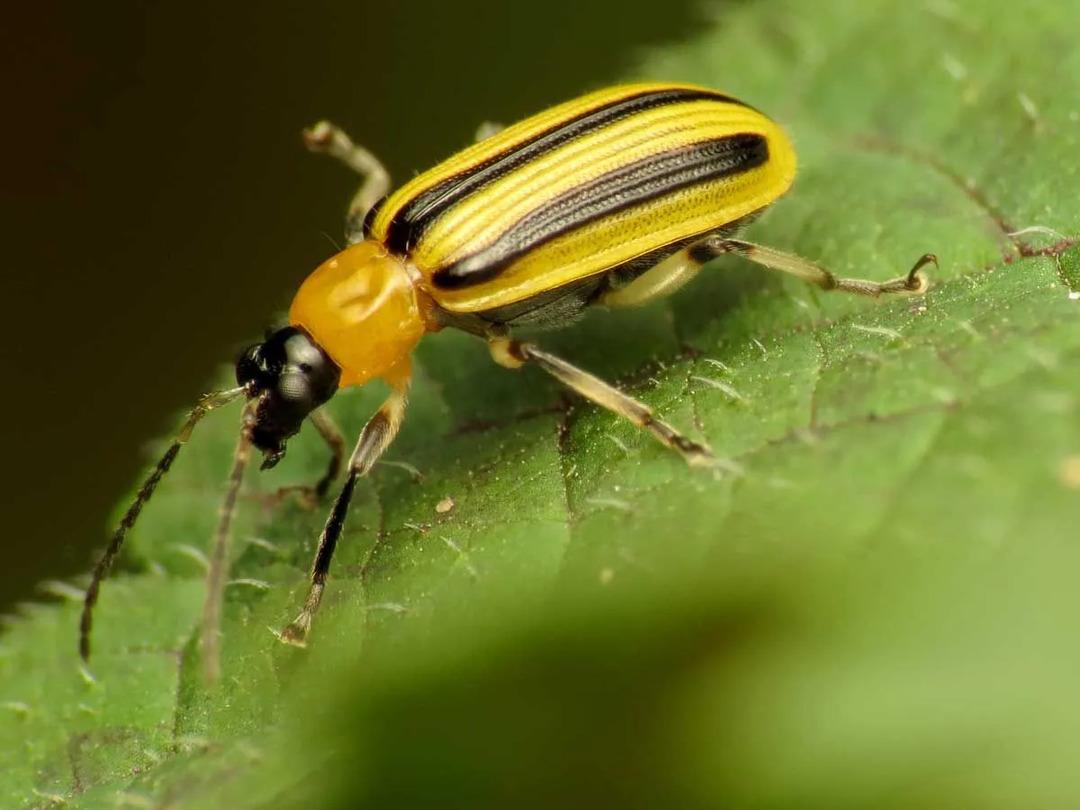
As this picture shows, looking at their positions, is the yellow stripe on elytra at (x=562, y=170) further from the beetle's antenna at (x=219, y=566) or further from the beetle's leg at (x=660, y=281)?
the beetle's antenna at (x=219, y=566)

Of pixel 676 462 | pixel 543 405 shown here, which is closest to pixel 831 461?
pixel 676 462

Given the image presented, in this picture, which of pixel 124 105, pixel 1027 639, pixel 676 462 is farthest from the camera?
pixel 124 105

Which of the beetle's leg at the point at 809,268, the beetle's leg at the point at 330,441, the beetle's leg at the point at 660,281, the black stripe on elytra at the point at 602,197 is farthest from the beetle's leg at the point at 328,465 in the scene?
the beetle's leg at the point at 809,268

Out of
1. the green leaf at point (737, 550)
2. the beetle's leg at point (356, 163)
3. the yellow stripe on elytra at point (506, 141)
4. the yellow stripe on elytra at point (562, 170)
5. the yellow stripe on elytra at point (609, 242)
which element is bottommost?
the green leaf at point (737, 550)

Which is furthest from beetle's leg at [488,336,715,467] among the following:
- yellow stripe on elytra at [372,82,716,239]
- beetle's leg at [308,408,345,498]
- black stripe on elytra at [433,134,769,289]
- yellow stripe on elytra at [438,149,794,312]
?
beetle's leg at [308,408,345,498]

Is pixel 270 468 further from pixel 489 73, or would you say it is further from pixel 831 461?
pixel 489 73
